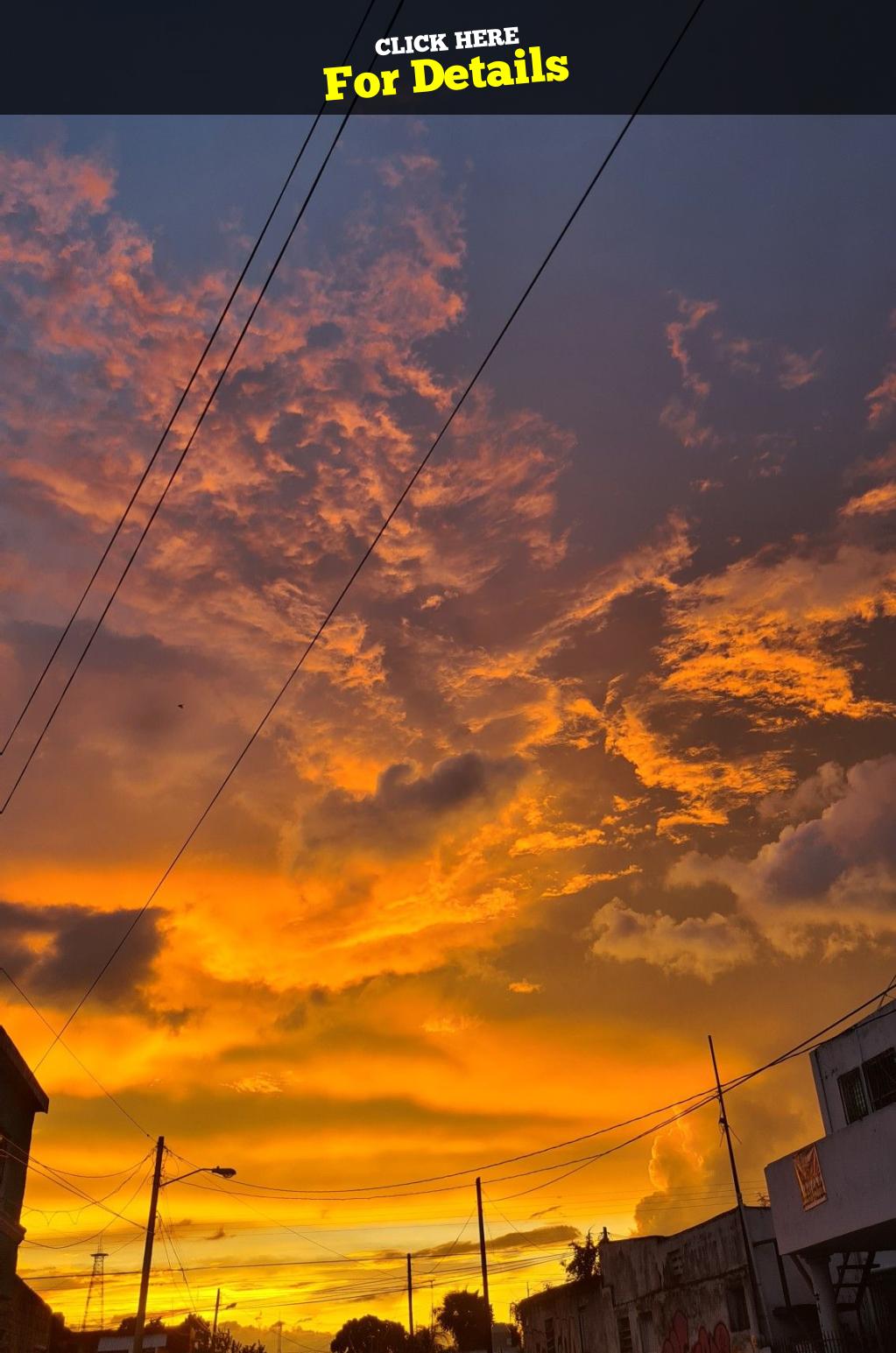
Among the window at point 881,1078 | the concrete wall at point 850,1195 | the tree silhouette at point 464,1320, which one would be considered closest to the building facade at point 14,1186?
the concrete wall at point 850,1195

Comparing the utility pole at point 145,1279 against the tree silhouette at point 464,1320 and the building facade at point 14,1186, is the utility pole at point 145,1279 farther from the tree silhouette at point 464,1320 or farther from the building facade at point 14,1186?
the tree silhouette at point 464,1320

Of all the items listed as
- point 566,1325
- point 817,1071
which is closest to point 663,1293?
point 566,1325

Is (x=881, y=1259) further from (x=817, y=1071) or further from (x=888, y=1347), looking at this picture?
(x=817, y=1071)

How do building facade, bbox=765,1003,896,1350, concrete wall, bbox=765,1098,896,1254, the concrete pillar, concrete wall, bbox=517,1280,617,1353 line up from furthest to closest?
concrete wall, bbox=517,1280,617,1353 → the concrete pillar → building facade, bbox=765,1003,896,1350 → concrete wall, bbox=765,1098,896,1254

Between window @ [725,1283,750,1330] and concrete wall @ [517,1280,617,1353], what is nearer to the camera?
window @ [725,1283,750,1330]

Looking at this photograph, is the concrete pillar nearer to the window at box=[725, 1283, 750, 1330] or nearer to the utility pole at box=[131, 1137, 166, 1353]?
the window at box=[725, 1283, 750, 1330]

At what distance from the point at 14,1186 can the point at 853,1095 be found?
2981cm

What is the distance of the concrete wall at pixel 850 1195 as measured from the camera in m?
23.9

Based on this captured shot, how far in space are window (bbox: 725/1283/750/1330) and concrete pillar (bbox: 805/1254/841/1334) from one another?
10.6m

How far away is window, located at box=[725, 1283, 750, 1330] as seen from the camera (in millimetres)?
37438

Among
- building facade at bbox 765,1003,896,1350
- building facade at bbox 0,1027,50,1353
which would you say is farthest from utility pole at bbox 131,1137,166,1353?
building facade at bbox 765,1003,896,1350

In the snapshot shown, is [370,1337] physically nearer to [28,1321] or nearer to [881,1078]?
[28,1321]

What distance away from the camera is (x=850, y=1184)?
2528 cm

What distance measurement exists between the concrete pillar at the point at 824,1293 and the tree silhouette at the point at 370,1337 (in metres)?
111
